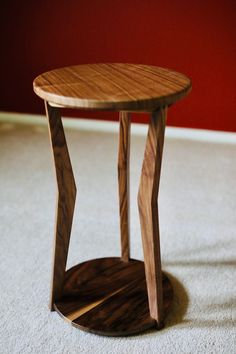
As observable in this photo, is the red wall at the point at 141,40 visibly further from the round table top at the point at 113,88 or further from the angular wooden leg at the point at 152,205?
the angular wooden leg at the point at 152,205

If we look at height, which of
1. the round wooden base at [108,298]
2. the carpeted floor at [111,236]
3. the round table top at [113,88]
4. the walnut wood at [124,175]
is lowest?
the carpeted floor at [111,236]

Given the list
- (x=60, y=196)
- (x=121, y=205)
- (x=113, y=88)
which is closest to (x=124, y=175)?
(x=121, y=205)

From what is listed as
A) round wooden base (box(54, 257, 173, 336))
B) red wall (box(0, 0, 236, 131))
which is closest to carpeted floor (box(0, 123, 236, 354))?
round wooden base (box(54, 257, 173, 336))

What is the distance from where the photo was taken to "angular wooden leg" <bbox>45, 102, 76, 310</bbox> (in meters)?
1.08

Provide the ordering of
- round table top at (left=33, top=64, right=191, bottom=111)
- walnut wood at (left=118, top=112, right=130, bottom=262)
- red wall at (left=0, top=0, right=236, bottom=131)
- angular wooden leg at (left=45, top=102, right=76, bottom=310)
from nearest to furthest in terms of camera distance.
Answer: round table top at (left=33, top=64, right=191, bottom=111) < angular wooden leg at (left=45, top=102, right=76, bottom=310) < walnut wood at (left=118, top=112, right=130, bottom=262) < red wall at (left=0, top=0, right=236, bottom=131)

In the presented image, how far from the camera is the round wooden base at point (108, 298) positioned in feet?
3.83

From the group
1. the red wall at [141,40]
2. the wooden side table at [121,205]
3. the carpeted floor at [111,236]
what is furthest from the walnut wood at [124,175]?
the red wall at [141,40]

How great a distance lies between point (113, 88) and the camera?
1012 mm

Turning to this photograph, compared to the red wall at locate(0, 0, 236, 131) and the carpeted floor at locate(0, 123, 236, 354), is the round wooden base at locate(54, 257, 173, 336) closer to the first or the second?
the carpeted floor at locate(0, 123, 236, 354)

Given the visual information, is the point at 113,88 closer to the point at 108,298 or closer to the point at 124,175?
the point at 124,175

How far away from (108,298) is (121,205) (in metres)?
0.28

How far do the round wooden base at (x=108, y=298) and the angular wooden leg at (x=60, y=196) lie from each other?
68 millimetres

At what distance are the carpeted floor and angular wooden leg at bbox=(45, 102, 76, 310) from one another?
121 millimetres

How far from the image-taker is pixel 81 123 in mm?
2797
